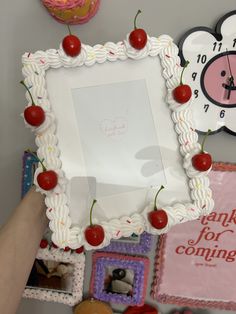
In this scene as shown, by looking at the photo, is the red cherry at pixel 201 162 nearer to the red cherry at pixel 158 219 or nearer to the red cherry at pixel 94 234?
the red cherry at pixel 158 219

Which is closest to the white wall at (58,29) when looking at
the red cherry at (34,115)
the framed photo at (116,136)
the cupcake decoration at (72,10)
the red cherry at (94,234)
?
the cupcake decoration at (72,10)

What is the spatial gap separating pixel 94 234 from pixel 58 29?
1.89 feet

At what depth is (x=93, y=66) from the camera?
793mm

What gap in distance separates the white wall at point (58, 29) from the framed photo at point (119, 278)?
404mm

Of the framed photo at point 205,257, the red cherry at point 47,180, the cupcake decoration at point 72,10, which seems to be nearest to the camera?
the red cherry at point 47,180

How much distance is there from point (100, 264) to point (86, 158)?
1.58ft

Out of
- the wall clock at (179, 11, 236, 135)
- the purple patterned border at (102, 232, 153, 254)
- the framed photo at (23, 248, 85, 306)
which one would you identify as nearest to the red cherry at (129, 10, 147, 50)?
the wall clock at (179, 11, 236, 135)

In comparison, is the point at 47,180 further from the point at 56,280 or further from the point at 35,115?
the point at 56,280

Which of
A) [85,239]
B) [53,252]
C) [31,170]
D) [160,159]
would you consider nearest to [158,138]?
[160,159]

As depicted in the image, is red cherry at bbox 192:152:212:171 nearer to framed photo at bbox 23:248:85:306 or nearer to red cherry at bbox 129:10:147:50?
red cherry at bbox 129:10:147:50

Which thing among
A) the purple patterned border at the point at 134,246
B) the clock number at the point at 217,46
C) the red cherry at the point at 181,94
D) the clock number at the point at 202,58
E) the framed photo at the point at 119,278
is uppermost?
the clock number at the point at 217,46

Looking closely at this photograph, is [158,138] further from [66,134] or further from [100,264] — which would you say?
[100,264]

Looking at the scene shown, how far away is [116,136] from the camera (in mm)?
797

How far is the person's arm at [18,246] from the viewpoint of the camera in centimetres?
78
